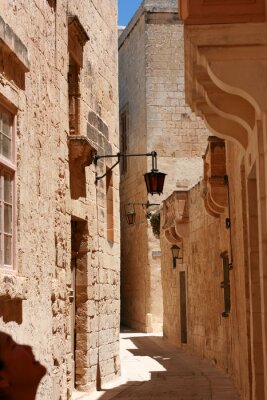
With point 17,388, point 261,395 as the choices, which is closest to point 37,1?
point 261,395

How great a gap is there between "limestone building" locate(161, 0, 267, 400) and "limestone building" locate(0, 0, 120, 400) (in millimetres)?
1475

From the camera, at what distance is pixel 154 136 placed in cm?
2495

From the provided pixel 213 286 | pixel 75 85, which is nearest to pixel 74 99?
pixel 75 85

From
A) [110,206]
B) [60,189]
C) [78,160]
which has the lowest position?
[60,189]

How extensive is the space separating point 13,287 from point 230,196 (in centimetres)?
546

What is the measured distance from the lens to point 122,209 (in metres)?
27.7

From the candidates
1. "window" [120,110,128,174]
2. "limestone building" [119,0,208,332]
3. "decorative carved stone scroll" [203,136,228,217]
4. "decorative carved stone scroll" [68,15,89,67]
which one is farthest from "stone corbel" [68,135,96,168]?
"window" [120,110,128,174]

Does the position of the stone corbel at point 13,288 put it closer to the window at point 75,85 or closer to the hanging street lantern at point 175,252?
the window at point 75,85

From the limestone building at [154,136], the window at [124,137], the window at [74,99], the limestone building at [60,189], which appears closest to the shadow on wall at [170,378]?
the limestone building at [60,189]

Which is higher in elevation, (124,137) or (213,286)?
(124,137)

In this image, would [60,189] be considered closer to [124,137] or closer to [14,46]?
[14,46]

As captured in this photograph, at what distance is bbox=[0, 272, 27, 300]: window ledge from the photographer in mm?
5094

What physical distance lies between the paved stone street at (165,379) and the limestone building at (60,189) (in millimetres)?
461

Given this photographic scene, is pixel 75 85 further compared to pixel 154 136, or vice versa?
pixel 154 136
